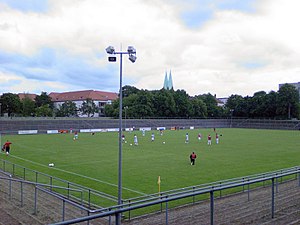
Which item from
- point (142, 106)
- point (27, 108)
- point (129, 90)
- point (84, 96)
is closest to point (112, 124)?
point (142, 106)

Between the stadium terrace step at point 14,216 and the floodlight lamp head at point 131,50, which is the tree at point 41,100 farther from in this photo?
the floodlight lamp head at point 131,50

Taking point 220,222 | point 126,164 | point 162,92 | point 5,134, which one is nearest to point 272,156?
point 126,164

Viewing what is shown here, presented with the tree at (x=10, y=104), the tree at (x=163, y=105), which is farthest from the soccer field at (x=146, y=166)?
the tree at (x=10, y=104)

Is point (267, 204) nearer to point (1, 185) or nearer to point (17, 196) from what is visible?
point (17, 196)

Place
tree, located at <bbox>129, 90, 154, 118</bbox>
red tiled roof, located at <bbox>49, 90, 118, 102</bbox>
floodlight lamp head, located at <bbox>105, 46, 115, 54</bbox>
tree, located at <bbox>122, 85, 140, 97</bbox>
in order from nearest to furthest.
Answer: floodlight lamp head, located at <bbox>105, 46, 115, 54</bbox> < tree, located at <bbox>129, 90, 154, 118</bbox> < tree, located at <bbox>122, 85, 140, 97</bbox> < red tiled roof, located at <bbox>49, 90, 118, 102</bbox>

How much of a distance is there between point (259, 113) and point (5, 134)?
89737 millimetres

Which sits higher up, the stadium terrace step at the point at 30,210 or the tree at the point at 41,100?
the tree at the point at 41,100

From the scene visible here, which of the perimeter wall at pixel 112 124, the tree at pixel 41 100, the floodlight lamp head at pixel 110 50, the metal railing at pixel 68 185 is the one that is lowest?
the metal railing at pixel 68 185

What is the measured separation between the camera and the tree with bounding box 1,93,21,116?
119100 millimetres

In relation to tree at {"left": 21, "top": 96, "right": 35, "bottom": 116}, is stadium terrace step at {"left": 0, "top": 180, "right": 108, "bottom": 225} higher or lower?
lower

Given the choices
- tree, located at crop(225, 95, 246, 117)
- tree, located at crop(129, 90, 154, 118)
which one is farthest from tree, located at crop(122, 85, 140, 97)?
tree, located at crop(225, 95, 246, 117)

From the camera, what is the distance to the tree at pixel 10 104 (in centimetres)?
11910

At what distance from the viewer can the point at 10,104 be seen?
12038 cm

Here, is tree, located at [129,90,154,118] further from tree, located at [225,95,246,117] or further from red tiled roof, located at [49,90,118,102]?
red tiled roof, located at [49,90,118,102]
